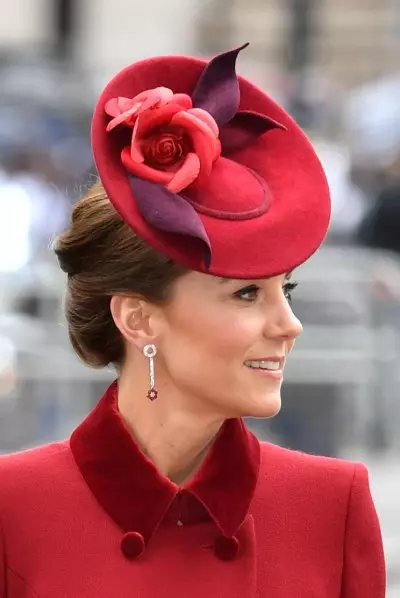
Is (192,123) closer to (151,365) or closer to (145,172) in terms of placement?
(145,172)

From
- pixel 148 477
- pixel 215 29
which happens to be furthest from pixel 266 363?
pixel 215 29

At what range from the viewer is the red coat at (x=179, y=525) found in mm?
1962

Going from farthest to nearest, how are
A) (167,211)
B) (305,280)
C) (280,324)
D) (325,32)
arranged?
1. (325,32)
2. (305,280)
3. (280,324)
4. (167,211)

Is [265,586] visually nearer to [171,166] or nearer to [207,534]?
[207,534]

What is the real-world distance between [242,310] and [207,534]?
345 millimetres

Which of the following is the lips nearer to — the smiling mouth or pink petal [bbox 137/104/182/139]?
the smiling mouth

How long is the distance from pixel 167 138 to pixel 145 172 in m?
0.07

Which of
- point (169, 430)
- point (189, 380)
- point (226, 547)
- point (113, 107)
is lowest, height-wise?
point (226, 547)

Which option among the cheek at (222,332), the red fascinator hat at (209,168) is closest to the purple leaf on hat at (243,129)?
the red fascinator hat at (209,168)

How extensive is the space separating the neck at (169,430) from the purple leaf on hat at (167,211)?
0.28 metres

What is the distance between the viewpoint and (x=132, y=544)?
197 cm

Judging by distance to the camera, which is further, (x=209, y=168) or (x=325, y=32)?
(x=325, y=32)

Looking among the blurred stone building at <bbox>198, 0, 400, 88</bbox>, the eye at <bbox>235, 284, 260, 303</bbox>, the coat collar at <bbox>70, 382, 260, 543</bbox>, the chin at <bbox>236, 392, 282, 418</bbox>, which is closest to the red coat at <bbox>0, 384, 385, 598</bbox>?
the coat collar at <bbox>70, 382, 260, 543</bbox>

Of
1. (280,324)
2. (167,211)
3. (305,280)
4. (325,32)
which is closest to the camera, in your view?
(167,211)
